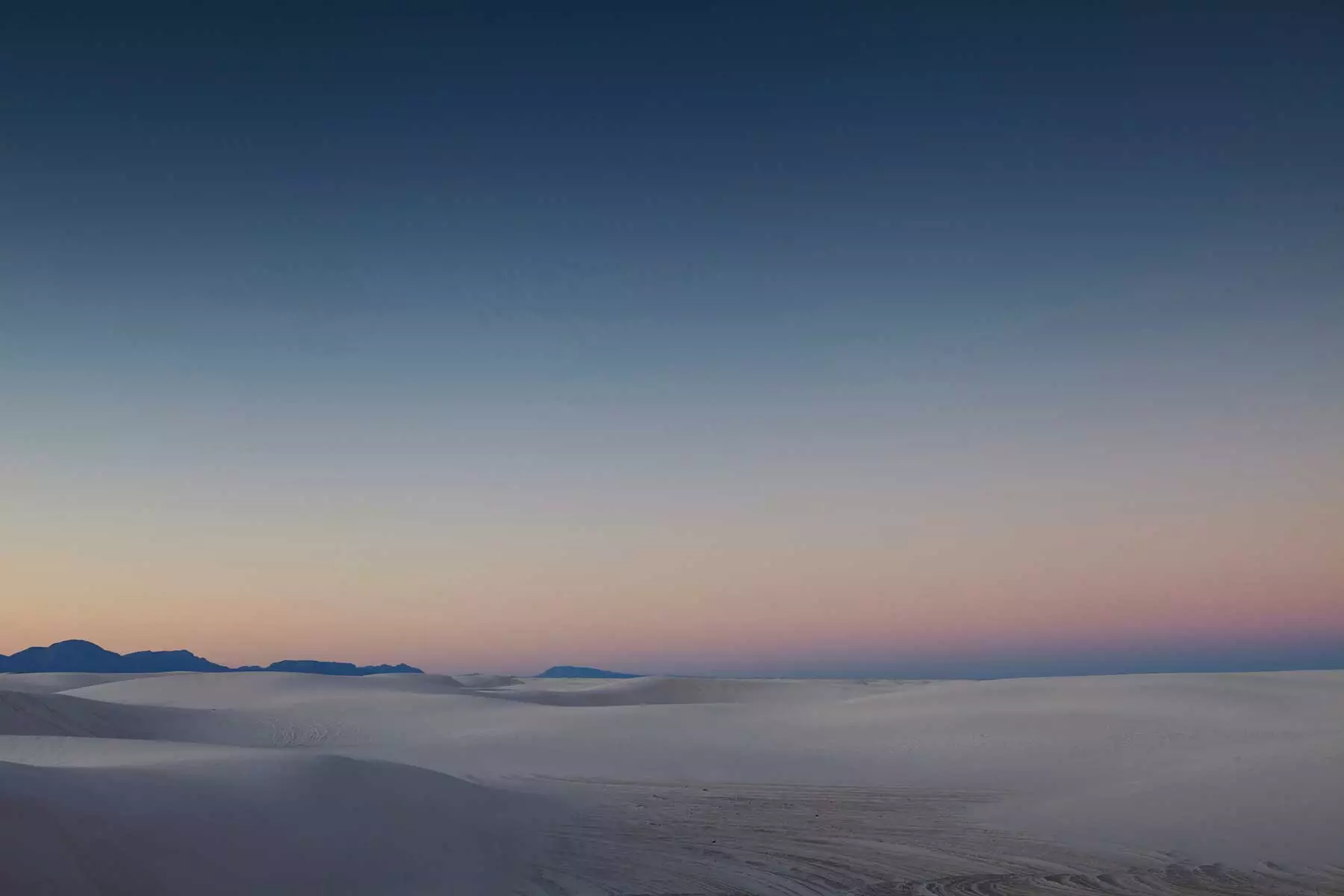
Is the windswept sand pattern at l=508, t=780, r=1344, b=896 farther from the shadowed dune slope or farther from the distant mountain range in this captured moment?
the distant mountain range

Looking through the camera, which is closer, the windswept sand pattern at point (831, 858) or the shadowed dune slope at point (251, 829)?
the shadowed dune slope at point (251, 829)

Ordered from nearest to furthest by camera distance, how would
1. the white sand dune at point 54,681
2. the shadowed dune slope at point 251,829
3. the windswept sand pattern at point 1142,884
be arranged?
the shadowed dune slope at point 251,829 < the windswept sand pattern at point 1142,884 < the white sand dune at point 54,681

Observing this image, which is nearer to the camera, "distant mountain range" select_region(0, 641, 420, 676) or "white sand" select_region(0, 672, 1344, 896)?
"white sand" select_region(0, 672, 1344, 896)

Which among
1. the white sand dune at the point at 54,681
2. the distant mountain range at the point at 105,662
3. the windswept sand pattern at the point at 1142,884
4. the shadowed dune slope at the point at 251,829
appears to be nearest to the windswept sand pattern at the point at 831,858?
the windswept sand pattern at the point at 1142,884

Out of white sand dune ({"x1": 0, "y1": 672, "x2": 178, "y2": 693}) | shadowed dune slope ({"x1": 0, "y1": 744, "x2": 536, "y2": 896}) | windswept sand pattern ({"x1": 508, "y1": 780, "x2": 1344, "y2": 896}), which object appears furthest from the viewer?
white sand dune ({"x1": 0, "y1": 672, "x2": 178, "y2": 693})

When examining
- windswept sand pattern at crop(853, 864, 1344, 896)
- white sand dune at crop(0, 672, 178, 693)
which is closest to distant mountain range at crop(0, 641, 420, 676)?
white sand dune at crop(0, 672, 178, 693)

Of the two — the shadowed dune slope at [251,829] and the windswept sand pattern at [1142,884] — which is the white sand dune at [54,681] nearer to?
the shadowed dune slope at [251,829]

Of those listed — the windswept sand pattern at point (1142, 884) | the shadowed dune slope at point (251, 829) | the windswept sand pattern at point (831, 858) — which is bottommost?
the windswept sand pattern at point (1142, 884)

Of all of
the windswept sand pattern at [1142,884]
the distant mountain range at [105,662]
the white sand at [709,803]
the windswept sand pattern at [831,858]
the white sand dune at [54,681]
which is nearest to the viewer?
the white sand at [709,803]

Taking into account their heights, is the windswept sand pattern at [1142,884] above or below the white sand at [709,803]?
below

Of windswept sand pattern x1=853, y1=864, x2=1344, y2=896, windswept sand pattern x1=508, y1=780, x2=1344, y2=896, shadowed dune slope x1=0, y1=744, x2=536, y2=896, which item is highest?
shadowed dune slope x1=0, y1=744, x2=536, y2=896
